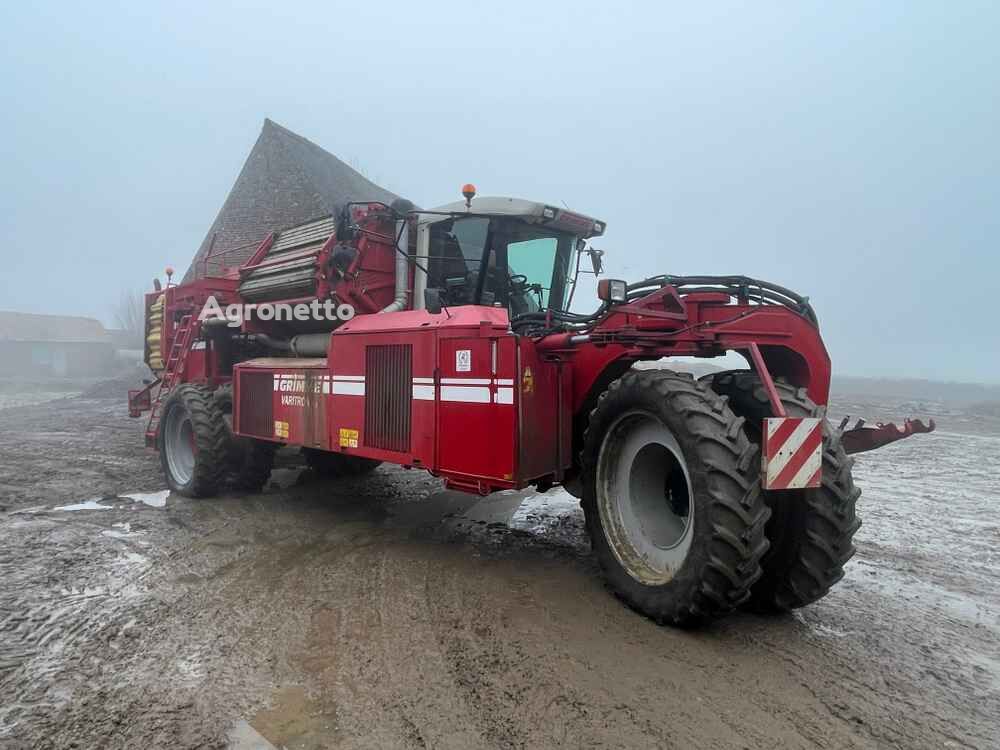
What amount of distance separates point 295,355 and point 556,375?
136 inches

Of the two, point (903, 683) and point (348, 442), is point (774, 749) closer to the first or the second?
point (903, 683)

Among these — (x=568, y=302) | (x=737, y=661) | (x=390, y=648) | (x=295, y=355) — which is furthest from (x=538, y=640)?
(x=295, y=355)

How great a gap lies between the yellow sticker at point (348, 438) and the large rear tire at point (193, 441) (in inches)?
78.3

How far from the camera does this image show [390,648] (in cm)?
300

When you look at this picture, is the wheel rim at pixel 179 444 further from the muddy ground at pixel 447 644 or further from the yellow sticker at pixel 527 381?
the yellow sticker at pixel 527 381

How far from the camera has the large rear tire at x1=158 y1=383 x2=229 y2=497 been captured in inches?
247

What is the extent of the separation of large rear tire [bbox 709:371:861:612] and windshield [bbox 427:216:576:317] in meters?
2.46

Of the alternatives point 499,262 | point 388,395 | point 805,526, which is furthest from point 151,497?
point 805,526

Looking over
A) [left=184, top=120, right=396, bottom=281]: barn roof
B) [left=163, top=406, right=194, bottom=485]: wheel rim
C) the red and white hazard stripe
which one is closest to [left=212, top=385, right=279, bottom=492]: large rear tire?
[left=163, top=406, right=194, bottom=485]: wheel rim

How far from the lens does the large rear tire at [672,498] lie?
273 centimetres

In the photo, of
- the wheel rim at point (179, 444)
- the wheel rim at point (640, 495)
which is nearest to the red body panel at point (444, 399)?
the wheel rim at point (640, 495)

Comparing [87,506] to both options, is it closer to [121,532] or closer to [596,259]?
[121,532]

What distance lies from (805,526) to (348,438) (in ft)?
11.0

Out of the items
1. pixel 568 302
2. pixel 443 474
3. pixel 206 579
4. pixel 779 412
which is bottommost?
pixel 206 579
